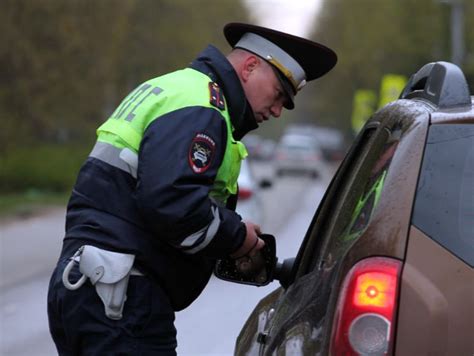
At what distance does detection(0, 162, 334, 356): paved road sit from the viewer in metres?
8.50

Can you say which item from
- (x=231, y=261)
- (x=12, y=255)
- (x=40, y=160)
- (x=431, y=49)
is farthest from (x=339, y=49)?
(x=231, y=261)

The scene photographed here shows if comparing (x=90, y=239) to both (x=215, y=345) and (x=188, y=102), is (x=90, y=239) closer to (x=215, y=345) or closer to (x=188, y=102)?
(x=188, y=102)

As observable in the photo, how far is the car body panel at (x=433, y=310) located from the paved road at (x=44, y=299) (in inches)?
214

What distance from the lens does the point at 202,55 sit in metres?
3.66

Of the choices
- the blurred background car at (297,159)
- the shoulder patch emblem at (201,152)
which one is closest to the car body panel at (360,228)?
the shoulder patch emblem at (201,152)

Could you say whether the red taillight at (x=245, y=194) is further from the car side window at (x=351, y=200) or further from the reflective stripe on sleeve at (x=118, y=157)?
the reflective stripe on sleeve at (x=118, y=157)

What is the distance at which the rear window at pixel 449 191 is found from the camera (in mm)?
2613

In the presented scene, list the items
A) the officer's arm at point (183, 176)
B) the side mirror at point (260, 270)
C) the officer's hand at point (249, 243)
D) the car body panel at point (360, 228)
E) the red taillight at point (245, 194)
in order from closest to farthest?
1. the car body panel at point (360, 228)
2. the officer's arm at point (183, 176)
3. the officer's hand at point (249, 243)
4. the side mirror at point (260, 270)
5. the red taillight at point (245, 194)

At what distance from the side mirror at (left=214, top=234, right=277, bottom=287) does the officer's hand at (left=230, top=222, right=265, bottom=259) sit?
12 centimetres

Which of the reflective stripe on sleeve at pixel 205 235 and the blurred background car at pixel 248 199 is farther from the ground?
the blurred background car at pixel 248 199

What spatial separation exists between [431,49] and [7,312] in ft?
112

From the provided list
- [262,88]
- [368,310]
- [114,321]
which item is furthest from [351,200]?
[114,321]

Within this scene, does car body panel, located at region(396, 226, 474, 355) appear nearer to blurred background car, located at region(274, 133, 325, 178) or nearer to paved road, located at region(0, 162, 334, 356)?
paved road, located at region(0, 162, 334, 356)

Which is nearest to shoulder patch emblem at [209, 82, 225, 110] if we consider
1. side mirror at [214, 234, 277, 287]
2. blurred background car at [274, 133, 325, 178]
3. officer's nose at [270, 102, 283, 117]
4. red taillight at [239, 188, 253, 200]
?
officer's nose at [270, 102, 283, 117]
